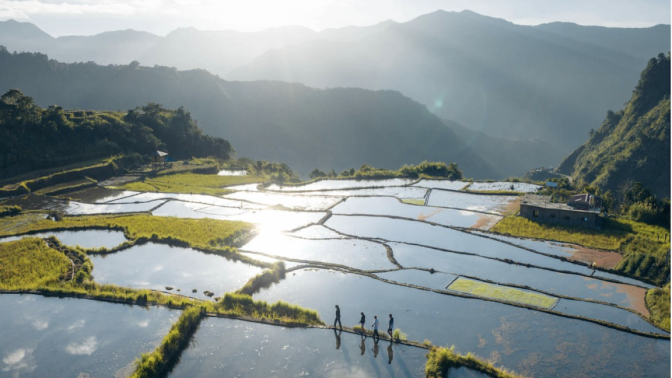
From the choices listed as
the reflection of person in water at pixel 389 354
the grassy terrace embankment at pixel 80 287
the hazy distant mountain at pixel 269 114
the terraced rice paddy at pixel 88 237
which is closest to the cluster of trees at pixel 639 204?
the reflection of person in water at pixel 389 354

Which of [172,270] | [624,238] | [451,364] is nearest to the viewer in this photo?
[451,364]

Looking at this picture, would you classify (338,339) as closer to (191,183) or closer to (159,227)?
(159,227)

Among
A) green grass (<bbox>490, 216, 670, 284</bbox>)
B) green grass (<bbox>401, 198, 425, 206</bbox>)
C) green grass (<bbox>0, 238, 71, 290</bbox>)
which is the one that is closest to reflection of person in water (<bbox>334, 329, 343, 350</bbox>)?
green grass (<bbox>0, 238, 71, 290</bbox>)

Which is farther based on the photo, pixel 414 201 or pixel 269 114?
pixel 269 114

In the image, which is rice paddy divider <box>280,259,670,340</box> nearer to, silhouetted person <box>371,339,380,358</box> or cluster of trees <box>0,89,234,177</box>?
silhouetted person <box>371,339,380,358</box>

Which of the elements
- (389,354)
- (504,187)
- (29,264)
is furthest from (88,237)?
(504,187)

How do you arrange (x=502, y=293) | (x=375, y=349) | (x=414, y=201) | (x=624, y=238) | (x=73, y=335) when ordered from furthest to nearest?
(x=414, y=201) → (x=624, y=238) → (x=502, y=293) → (x=73, y=335) → (x=375, y=349)

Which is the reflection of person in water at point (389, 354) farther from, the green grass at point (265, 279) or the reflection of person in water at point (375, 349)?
the green grass at point (265, 279)
